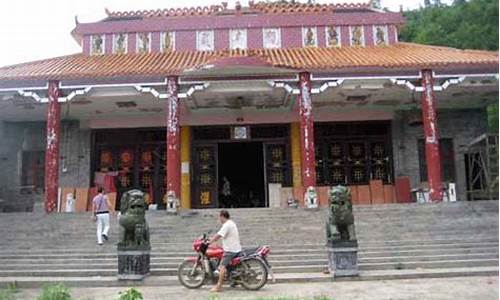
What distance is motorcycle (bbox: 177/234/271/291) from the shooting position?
8508 mm

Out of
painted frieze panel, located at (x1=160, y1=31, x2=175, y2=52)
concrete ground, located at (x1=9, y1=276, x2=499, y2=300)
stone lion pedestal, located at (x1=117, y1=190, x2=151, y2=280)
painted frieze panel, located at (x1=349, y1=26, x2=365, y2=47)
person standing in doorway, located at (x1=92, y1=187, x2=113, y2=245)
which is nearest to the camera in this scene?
concrete ground, located at (x1=9, y1=276, x2=499, y2=300)

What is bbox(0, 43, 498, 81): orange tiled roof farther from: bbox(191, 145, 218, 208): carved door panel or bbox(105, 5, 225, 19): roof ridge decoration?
bbox(191, 145, 218, 208): carved door panel

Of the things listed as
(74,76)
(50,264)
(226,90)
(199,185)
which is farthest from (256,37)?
(50,264)

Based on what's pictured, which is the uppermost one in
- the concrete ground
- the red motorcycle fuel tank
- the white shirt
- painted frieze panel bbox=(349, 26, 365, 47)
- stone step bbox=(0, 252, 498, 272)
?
painted frieze panel bbox=(349, 26, 365, 47)

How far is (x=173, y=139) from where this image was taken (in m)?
14.7

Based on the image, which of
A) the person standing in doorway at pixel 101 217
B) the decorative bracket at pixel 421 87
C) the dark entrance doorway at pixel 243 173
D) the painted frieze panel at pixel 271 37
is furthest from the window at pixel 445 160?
the person standing in doorway at pixel 101 217

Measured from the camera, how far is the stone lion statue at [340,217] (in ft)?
31.2

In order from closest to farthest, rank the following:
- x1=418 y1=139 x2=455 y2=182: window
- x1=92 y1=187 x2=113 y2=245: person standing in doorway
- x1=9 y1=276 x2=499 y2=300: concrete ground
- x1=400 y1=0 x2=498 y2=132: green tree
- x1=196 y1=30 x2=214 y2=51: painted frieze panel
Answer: x1=9 y1=276 x2=499 y2=300: concrete ground < x1=92 y1=187 x2=113 y2=245: person standing in doorway < x1=400 y1=0 x2=498 y2=132: green tree < x1=418 y1=139 x2=455 y2=182: window < x1=196 y1=30 x2=214 y2=51: painted frieze panel

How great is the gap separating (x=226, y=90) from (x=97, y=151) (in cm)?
581

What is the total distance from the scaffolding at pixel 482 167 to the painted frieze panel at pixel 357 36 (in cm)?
490

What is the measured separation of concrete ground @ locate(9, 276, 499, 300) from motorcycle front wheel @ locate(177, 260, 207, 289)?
114mm

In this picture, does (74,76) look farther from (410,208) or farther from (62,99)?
(410,208)

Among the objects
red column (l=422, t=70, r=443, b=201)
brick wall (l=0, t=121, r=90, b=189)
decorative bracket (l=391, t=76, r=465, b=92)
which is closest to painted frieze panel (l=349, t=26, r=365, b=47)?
decorative bracket (l=391, t=76, r=465, b=92)

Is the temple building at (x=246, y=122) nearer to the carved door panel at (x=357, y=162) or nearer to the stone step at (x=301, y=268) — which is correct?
the carved door panel at (x=357, y=162)
